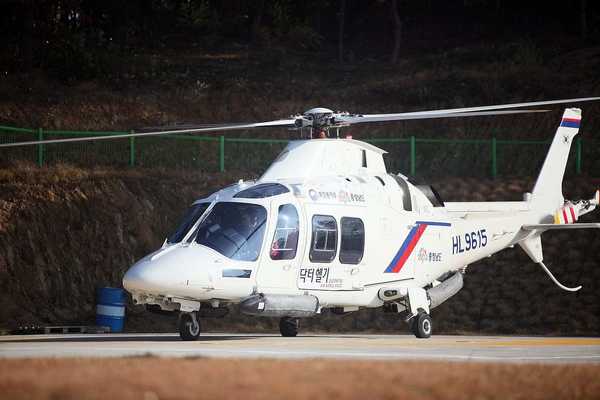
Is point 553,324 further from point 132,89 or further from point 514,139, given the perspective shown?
point 132,89

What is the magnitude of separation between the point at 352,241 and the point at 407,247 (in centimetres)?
165

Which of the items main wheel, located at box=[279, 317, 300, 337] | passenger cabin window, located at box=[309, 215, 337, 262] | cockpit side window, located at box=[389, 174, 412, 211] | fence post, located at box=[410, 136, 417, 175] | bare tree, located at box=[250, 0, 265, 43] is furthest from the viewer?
bare tree, located at box=[250, 0, 265, 43]

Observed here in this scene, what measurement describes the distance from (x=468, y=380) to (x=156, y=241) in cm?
1861

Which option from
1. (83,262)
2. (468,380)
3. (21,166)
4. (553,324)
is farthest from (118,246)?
(468,380)

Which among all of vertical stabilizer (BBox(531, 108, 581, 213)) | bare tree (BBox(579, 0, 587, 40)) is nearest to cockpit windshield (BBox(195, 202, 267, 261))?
vertical stabilizer (BBox(531, 108, 581, 213))

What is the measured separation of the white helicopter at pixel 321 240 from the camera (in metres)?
18.5

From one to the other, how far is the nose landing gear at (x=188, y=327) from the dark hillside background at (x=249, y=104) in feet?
22.7

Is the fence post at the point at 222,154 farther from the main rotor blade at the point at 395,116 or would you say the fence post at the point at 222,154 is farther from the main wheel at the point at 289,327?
the main rotor blade at the point at 395,116

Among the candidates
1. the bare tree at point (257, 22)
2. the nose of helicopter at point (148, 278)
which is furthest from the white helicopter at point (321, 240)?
the bare tree at point (257, 22)

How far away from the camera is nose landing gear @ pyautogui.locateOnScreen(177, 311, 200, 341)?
1880 centimetres

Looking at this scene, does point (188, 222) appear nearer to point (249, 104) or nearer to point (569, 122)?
point (569, 122)

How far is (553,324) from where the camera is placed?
2764 centimetres

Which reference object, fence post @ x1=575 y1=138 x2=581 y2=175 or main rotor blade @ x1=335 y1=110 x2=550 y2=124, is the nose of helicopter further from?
fence post @ x1=575 y1=138 x2=581 y2=175

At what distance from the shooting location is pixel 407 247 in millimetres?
21578
